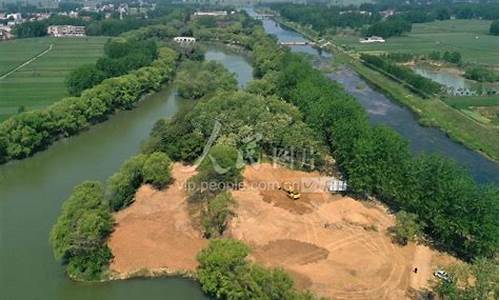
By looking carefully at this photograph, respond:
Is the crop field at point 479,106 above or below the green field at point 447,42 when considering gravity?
below

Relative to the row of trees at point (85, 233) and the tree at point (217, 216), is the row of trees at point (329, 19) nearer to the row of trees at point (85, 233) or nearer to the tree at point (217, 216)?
the tree at point (217, 216)

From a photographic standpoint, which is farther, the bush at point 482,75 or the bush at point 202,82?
the bush at point 482,75

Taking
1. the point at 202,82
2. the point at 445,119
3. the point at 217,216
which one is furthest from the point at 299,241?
the point at 202,82

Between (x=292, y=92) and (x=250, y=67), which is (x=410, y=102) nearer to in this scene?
(x=292, y=92)

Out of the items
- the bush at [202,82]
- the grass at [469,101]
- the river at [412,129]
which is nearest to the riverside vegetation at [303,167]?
the river at [412,129]

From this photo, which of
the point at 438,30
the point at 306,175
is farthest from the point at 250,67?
the point at 438,30

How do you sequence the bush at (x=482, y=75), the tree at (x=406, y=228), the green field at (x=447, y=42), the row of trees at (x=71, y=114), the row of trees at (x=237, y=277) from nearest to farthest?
the row of trees at (x=237, y=277), the tree at (x=406, y=228), the row of trees at (x=71, y=114), the bush at (x=482, y=75), the green field at (x=447, y=42)

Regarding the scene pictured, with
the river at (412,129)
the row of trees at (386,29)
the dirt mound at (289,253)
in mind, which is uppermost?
the row of trees at (386,29)
